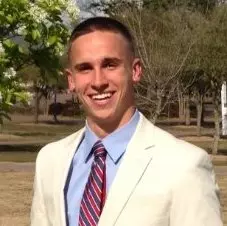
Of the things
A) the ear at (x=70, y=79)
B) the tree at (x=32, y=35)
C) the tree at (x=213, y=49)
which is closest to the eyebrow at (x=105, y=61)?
the ear at (x=70, y=79)

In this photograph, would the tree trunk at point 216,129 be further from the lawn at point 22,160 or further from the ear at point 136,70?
the ear at point 136,70

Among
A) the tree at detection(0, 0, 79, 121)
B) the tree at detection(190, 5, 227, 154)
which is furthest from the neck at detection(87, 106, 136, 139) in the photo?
the tree at detection(190, 5, 227, 154)

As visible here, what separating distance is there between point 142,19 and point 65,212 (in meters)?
31.0

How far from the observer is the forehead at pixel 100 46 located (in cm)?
269

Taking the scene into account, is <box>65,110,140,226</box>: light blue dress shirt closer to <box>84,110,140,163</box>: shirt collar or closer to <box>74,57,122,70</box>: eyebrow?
<box>84,110,140,163</box>: shirt collar

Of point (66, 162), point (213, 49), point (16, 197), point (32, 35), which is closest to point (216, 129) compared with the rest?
point (213, 49)

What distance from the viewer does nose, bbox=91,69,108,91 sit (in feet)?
8.82

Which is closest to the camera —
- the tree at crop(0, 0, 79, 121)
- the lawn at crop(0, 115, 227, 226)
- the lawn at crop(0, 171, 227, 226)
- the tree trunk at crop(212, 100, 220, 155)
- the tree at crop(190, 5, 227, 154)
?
the tree at crop(0, 0, 79, 121)

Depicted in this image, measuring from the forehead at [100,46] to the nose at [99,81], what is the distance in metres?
0.05

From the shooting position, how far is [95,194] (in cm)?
269

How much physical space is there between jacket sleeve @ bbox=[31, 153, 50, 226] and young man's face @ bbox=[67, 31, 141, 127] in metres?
0.32

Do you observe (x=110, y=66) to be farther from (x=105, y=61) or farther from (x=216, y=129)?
(x=216, y=129)

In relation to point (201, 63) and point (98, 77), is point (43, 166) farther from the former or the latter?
point (201, 63)

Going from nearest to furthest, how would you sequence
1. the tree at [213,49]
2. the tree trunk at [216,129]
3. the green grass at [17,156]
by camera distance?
the green grass at [17,156] < the tree at [213,49] < the tree trunk at [216,129]
